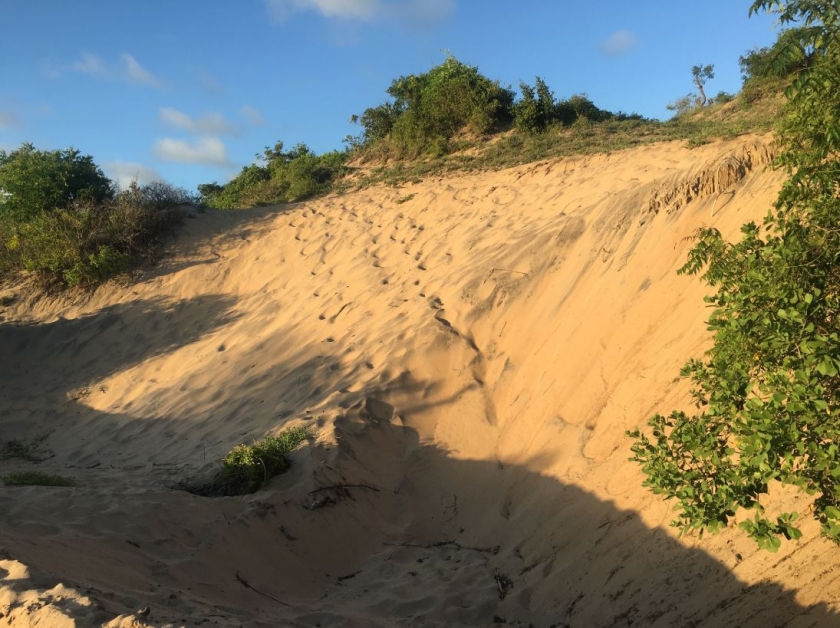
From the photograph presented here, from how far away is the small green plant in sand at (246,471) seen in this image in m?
5.71

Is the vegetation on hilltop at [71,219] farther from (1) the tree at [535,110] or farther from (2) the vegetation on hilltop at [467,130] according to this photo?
(1) the tree at [535,110]

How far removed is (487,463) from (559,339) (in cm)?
149

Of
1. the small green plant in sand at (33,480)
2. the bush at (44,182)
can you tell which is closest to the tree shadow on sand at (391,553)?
the small green plant in sand at (33,480)

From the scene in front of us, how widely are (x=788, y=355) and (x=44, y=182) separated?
47.2 feet

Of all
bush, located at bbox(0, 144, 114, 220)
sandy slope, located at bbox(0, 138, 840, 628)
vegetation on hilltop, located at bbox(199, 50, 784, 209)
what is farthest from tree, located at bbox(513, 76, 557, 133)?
bush, located at bbox(0, 144, 114, 220)

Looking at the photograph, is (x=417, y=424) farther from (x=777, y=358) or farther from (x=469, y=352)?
(x=777, y=358)

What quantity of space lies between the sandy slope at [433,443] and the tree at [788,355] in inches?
35.8

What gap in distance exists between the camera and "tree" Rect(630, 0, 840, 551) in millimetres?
2344

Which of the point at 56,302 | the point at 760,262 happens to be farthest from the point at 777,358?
the point at 56,302

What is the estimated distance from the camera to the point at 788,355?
2.49 meters

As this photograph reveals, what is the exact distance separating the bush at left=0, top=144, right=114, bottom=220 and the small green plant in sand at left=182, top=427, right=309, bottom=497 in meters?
9.59

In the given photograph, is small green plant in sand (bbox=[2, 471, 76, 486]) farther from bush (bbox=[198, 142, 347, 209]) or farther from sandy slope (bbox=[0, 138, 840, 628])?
bush (bbox=[198, 142, 347, 209])

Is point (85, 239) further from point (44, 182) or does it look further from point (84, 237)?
point (44, 182)

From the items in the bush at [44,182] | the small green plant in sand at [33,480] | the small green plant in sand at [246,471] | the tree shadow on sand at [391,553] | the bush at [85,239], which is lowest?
the tree shadow on sand at [391,553]
